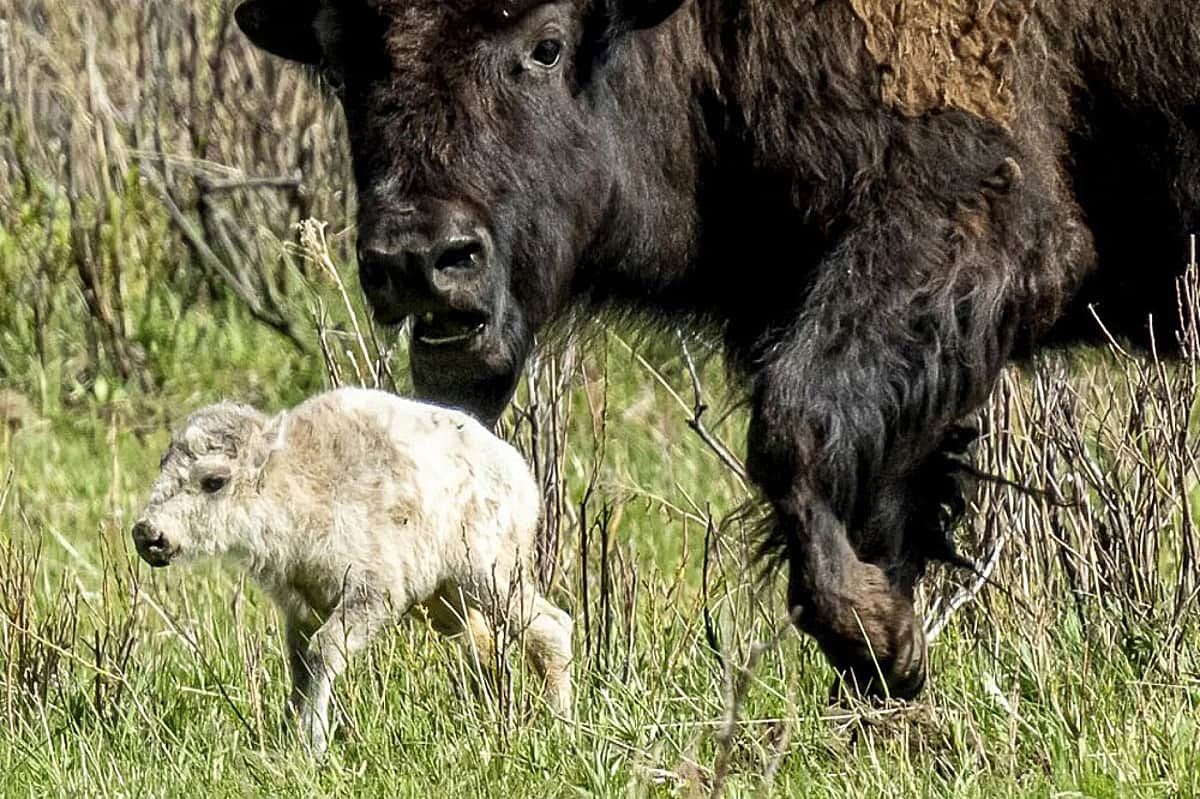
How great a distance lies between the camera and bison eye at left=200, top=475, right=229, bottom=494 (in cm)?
473

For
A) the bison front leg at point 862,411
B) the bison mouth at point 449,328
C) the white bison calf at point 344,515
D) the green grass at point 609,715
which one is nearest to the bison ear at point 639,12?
the bison front leg at point 862,411

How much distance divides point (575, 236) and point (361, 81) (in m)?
0.60

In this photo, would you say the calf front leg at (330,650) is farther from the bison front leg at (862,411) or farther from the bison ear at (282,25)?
the bison ear at (282,25)

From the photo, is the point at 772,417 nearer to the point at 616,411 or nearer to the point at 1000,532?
the point at 1000,532

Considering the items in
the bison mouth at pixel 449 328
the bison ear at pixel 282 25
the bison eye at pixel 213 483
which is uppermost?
the bison ear at pixel 282 25

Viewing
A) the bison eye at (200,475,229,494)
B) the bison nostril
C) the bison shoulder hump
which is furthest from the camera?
the bison shoulder hump

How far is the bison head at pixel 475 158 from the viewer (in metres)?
5.07

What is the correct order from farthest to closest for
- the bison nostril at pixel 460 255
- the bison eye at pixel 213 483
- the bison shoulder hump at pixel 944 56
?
the bison shoulder hump at pixel 944 56, the bison nostril at pixel 460 255, the bison eye at pixel 213 483

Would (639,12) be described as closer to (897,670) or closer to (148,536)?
(897,670)

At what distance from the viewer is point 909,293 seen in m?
5.24

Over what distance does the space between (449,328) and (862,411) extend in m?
0.88

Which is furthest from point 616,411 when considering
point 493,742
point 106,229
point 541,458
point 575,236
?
point 493,742

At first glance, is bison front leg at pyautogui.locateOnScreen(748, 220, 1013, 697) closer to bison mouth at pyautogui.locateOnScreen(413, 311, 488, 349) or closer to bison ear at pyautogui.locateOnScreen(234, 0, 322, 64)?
bison mouth at pyautogui.locateOnScreen(413, 311, 488, 349)

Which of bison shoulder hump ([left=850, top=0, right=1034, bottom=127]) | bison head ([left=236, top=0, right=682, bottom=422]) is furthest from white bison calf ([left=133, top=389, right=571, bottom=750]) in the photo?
bison shoulder hump ([left=850, top=0, right=1034, bottom=127])
